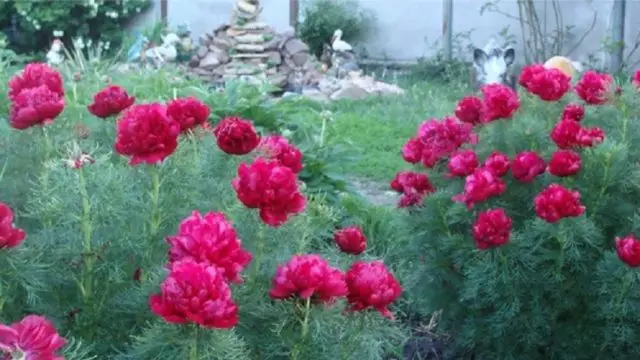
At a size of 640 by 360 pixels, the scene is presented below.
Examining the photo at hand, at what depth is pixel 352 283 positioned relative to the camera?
1910 millimetres

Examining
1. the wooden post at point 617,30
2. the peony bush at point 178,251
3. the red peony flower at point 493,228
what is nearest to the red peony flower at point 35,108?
the peony bush at point 178,251

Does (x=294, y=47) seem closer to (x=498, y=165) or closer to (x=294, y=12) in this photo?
(x=294, y=12)

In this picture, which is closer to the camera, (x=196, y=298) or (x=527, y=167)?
(x=196, y=298)

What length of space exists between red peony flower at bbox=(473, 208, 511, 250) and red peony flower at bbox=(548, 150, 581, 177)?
193 mm

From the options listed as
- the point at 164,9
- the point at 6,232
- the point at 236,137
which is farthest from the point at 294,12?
the point at 6,232

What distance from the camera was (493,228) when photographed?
9.33 ft

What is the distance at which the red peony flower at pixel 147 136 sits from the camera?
205cm

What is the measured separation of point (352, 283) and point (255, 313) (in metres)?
0.23

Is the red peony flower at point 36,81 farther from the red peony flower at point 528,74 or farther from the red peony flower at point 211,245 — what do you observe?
the red peony flower at point 528,74

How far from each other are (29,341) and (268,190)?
2.04 ft

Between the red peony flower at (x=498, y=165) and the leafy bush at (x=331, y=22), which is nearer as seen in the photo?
the red peony flower at (x=498, y=165)

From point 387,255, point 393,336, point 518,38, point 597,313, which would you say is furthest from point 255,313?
point 518,38

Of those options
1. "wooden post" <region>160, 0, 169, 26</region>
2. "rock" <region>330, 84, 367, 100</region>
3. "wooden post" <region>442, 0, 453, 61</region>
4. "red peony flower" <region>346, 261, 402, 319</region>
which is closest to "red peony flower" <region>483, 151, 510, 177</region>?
"red peony flower" <region>346, 261, 402, 319</region>

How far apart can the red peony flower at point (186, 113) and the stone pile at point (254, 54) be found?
8468 mm
